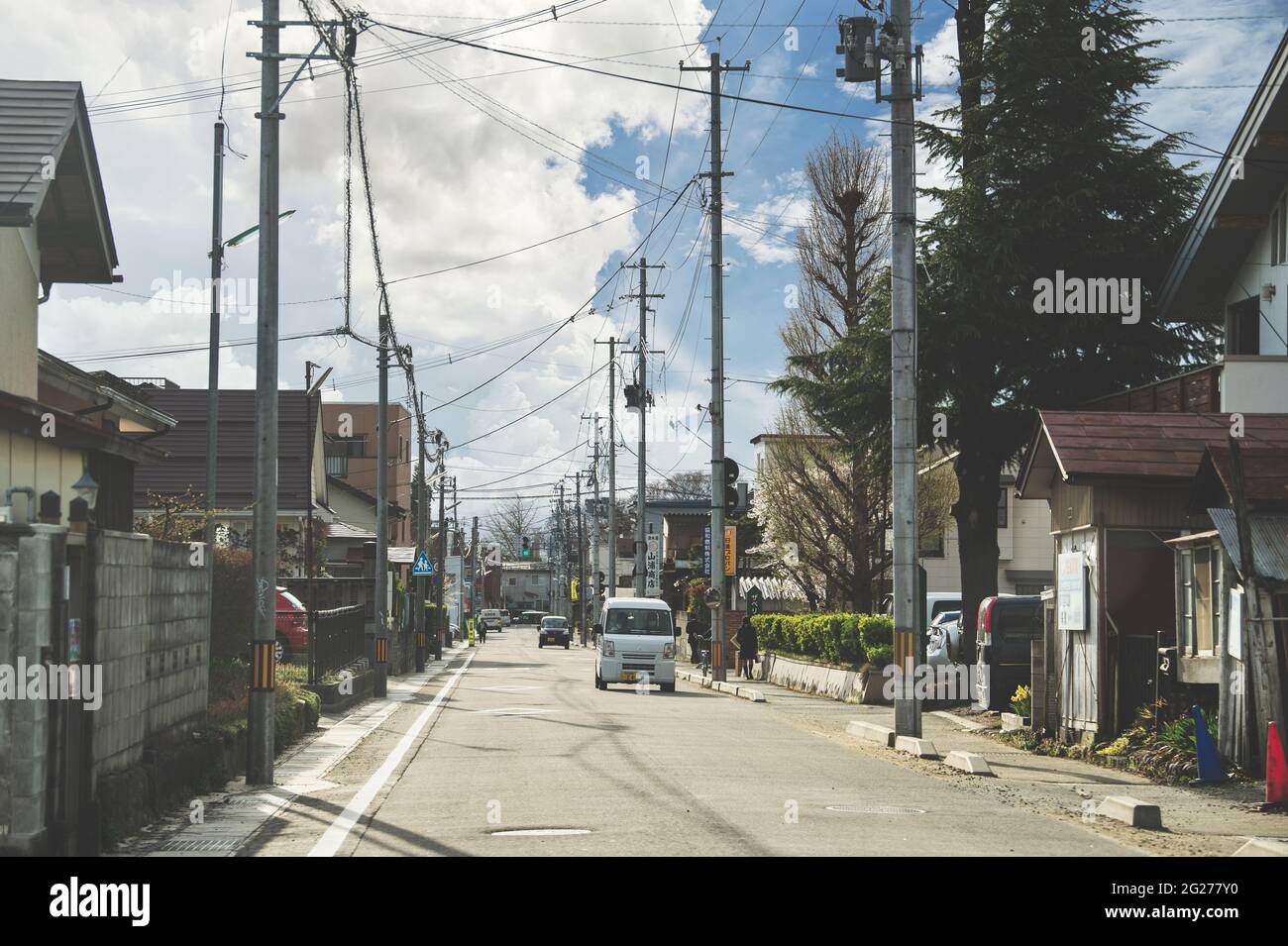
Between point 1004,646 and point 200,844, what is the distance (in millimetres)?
17102

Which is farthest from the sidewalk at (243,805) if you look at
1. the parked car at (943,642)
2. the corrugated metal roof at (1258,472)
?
the parked car at (943,642)

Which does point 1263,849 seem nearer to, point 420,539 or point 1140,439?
point 1140,439

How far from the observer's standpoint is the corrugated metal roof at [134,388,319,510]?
42062 millimetres

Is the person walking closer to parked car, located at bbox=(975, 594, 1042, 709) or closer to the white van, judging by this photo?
the white van

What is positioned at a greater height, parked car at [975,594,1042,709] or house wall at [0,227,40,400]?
house wall at [0,227,40,400]

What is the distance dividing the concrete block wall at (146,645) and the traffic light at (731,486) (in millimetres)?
23748

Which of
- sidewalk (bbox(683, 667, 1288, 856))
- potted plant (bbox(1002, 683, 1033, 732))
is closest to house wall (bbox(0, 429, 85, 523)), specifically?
sidewalk (bbox(683, 667, 1288, 856))

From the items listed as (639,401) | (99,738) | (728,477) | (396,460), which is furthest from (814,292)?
(396,460)

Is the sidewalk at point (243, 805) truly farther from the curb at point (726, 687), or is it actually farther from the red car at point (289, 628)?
the curb at point (726, 687)

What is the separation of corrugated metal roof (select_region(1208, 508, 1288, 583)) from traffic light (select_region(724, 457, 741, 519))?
905 inches

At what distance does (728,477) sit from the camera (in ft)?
125

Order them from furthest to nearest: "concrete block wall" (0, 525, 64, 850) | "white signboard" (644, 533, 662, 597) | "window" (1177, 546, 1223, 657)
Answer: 1. "white signboard" (644, 533, 662, 597)
2. "window" (1177, 546, 1223, 657)
3. "concrete block wall" (0, 525, 64, 850)

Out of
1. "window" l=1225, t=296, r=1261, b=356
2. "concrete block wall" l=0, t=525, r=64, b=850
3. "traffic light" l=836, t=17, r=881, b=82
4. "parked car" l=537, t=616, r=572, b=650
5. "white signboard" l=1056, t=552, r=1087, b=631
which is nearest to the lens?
"concrete block wall" l=0, t=525, r=64, b=850
